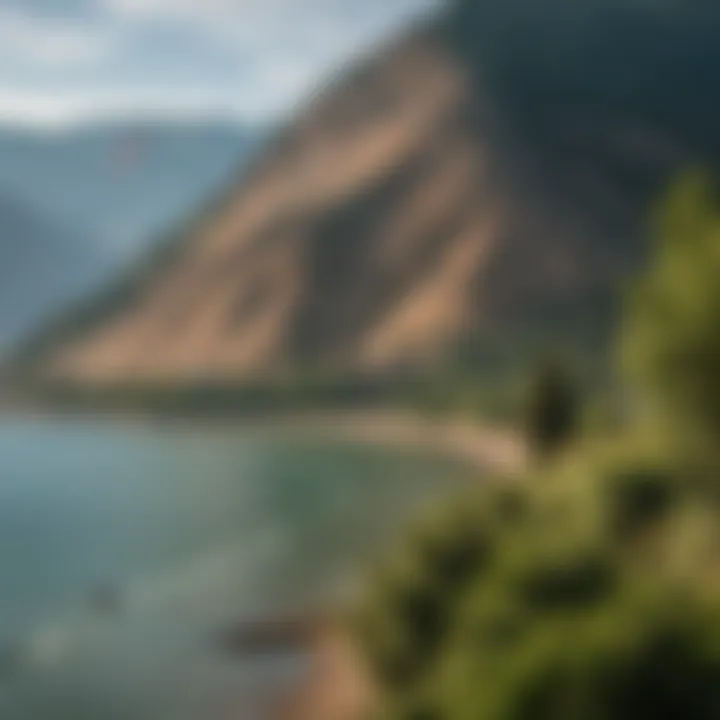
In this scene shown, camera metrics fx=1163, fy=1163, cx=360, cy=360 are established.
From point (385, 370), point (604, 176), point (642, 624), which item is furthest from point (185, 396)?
point (642, 624)

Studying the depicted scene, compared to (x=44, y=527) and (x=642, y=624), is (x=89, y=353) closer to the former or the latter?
(x=44, y=527)

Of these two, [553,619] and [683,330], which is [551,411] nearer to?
[683,330]

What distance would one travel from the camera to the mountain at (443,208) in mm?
77375

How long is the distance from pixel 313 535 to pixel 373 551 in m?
3.89

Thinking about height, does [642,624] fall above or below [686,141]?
below

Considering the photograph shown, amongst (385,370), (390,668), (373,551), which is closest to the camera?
(390,668)

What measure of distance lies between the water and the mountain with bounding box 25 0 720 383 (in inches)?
1002

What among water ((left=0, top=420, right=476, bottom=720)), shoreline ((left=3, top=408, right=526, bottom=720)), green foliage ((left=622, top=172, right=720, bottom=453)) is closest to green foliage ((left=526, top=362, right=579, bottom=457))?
shoreline ((left=3, top=408, right=526, bottom=720))

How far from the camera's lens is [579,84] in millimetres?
100438

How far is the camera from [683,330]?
1190 centimetres

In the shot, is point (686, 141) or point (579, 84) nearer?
point (686, 141)

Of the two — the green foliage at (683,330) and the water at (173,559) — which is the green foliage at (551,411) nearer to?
the water at (173,559)

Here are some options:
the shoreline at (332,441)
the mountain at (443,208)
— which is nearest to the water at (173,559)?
the shoreline at (332,441)

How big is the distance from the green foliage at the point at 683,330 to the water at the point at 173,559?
687 cm
